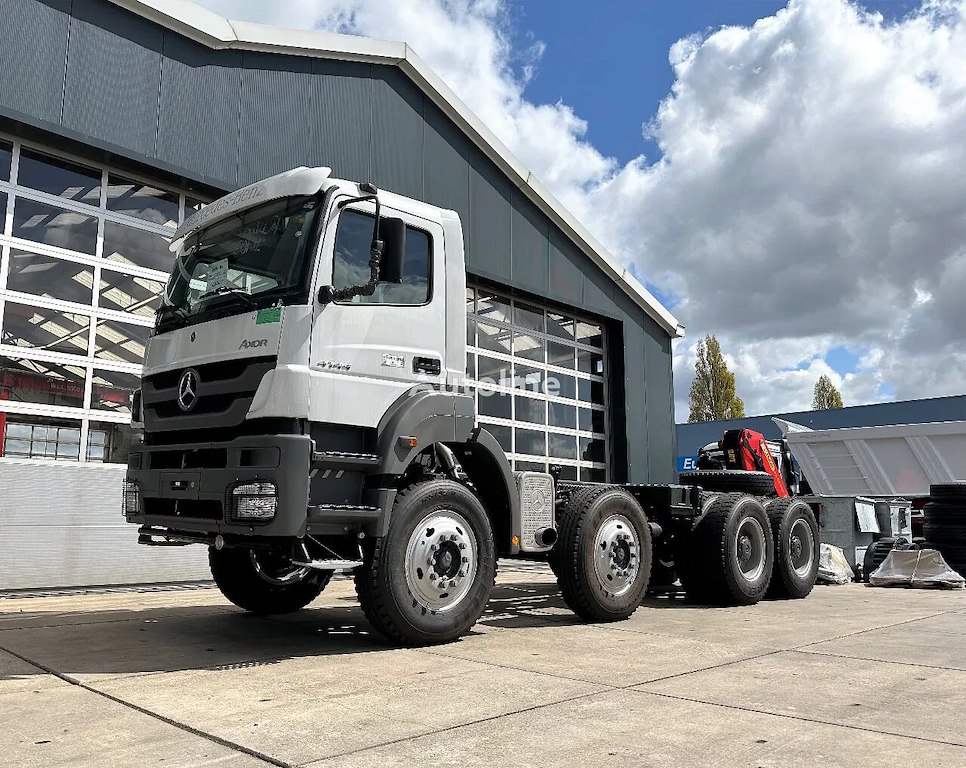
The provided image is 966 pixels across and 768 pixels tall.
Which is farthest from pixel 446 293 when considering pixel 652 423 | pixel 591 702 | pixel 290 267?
pixel 652 423

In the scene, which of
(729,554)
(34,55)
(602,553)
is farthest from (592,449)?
(34,55)

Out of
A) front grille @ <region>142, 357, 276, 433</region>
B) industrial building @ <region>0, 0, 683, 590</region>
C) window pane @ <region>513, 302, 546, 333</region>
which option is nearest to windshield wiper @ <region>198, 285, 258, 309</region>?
front grille @ <region>142, 357, 276, 433</region>

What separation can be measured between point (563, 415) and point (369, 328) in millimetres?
10047

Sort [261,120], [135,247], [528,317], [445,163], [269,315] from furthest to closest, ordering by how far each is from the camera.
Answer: [528,317], [445,163], [261,120], [135,247], [269,315]

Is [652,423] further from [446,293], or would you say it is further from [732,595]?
[446,293]

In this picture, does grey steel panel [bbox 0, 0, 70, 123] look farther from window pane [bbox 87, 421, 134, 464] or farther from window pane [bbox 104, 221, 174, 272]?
window pane [bbox 87, 421, 134, 464]

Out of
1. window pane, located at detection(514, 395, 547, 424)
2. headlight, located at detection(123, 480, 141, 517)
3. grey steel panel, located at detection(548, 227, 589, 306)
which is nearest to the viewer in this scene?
headlight, located at detection(123, 480, 141, 517)

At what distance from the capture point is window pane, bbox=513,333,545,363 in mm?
14602

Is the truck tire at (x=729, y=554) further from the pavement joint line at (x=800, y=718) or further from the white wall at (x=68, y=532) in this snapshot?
the white wall at (x=68, y=532)

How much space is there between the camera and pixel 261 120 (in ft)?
35.7

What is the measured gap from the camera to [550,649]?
5496 millimetres

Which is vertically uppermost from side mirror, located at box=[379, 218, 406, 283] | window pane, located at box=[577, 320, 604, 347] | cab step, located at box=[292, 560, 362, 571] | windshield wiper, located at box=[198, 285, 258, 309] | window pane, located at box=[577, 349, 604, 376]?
window pane, located at box=[577, 320, 604, 347]

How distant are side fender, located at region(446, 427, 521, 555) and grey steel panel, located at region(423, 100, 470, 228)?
7327 mm

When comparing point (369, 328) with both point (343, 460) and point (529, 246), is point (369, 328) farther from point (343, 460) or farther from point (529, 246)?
point (529, 246)
